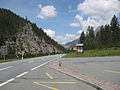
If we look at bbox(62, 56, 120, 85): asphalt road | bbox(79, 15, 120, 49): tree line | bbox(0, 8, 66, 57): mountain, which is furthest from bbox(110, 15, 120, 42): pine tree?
bbox(62, 56, 120, 85): asphalt road

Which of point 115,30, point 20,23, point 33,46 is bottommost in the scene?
point 33,46

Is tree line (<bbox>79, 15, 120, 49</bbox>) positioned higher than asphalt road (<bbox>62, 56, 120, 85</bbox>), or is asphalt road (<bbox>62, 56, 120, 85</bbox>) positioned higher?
tree line (<bbox>79, 15, 120, 49</bbox>)

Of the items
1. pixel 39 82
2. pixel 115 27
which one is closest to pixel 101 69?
pixel 39 82

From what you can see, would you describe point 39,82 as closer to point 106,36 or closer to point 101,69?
point 101,69

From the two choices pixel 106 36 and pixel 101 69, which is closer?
pixel 101 69

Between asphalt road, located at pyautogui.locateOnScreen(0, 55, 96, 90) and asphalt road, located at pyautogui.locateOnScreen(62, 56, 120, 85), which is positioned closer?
asphalt road, located at pyautogui.locateOnScreen(0, 55, 96, 90)

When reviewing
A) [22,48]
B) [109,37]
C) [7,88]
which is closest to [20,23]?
[22,48]

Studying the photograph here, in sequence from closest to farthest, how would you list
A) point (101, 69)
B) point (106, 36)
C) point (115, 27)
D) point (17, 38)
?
point (101, 69) → point (115, 27) → point (17, 38) → point (106, 36)

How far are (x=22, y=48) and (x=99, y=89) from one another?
298ft

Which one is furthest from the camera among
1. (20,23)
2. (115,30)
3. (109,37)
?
(20,23)

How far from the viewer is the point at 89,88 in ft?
26.2

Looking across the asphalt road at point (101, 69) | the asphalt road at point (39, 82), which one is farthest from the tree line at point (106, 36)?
the asphalt road at point (39, 82)

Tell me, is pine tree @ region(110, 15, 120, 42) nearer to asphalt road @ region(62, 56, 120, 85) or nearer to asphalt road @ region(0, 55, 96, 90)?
asphalt road @ region(62, 56, 120, 85)

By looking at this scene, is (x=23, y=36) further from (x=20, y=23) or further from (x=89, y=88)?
(x=89, y=88)
